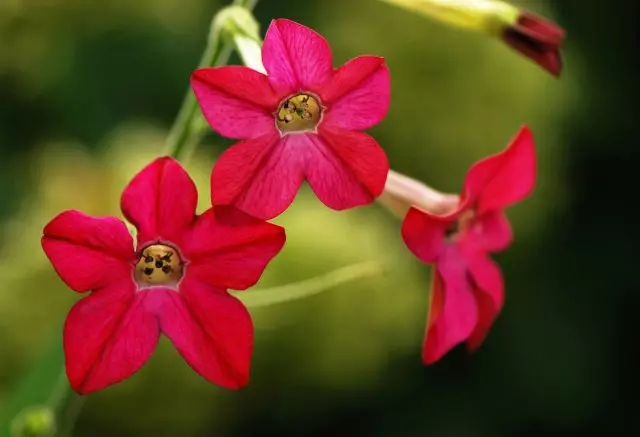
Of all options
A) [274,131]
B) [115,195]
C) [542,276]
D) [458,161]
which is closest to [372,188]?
[274,131]

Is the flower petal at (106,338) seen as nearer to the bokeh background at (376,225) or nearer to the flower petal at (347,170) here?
the flower petal at (347,170)

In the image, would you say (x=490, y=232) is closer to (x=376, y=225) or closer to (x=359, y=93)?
(x=359, y=93)

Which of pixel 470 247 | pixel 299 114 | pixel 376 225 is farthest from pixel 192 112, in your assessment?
pixel 376 225

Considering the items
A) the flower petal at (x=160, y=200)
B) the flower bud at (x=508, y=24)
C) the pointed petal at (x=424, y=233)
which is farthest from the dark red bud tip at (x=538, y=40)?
the flower petal at (x=160, y=200)

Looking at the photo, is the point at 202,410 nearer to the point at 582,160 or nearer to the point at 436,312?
the point at 436,312

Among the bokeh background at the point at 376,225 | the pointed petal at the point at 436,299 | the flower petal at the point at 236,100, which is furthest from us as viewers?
the bokeh background at the point at 376,225

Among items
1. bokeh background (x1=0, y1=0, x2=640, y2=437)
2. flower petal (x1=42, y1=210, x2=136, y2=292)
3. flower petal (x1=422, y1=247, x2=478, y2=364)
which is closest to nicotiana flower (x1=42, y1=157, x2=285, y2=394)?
flower petal (x1=42, y1=210, x2=136, y2=292)
